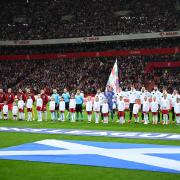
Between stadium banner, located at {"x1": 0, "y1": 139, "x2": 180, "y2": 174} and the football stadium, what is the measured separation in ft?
0.09

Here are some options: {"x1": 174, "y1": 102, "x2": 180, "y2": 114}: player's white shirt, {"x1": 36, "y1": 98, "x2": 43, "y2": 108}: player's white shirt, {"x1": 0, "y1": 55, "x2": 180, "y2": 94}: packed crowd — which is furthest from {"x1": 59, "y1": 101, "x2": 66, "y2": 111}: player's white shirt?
{"x1": 0, "y1": 55, "x2": 180, "y2": 94}: packed crowd

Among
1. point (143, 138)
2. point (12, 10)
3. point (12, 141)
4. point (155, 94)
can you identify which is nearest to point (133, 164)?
point (143, 138)

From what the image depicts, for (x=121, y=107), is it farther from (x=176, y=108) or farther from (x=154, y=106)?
(x=176, y=108)

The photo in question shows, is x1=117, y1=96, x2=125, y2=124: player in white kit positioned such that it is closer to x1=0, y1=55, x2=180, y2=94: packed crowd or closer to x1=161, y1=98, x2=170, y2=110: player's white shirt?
x1=161, y1=98, x2=170, y2=110: player's white shirt

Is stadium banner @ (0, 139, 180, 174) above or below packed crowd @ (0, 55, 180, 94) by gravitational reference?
below

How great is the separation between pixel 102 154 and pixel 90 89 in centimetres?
2735

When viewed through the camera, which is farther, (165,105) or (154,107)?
Answer: (154,107)

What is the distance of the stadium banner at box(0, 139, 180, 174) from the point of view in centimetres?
1002

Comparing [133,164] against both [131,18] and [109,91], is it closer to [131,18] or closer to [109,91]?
[109,91]

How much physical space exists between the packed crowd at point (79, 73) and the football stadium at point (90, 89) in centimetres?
10

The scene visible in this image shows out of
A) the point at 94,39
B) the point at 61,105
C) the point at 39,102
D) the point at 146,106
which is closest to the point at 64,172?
the point at 146,106

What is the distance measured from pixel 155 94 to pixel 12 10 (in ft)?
126

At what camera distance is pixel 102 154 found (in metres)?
11.3

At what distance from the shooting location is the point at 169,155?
431 inches
